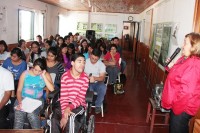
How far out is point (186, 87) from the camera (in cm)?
200

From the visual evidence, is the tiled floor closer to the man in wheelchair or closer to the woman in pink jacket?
the man in wheelchair

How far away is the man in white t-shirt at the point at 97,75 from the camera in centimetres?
363

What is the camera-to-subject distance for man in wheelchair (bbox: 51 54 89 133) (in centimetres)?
235

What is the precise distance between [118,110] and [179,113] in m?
2.11

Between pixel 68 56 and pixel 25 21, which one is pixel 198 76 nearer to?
pixel 68 56

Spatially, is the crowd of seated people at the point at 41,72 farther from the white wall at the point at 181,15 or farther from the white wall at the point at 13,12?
the white wall at the point at 181,15

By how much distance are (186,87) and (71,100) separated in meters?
1.24

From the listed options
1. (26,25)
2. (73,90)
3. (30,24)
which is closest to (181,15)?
(73,90)

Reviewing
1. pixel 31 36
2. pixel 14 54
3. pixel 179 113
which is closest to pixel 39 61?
pixel 14 54

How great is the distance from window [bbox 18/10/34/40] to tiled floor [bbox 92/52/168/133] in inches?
140

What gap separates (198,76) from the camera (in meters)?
1.98

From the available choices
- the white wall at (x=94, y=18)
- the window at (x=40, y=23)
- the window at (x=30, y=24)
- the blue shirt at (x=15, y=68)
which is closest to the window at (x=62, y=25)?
the white wall at (x=94, y=18)

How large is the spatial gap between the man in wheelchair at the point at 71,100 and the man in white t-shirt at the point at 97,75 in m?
0.91

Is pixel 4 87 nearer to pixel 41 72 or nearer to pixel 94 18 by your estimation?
pixel 41 72
